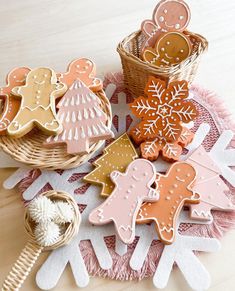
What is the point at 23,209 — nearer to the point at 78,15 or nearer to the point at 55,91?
the point at 55,91

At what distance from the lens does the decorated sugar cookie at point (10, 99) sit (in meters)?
0.89

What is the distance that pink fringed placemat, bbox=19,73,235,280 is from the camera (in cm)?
81

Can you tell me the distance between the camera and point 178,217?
865 millimetres

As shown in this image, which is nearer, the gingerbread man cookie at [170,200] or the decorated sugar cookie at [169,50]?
the gingerbread man cookie at [170,200]

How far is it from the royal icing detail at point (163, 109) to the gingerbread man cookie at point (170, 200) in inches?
3.5

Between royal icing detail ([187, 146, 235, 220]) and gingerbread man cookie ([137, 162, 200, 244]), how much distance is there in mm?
24

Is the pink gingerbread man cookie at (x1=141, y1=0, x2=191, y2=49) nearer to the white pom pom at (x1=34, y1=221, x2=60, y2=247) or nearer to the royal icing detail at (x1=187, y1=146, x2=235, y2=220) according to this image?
the royal icing detail at (x1=187, y1=146, x2=235, y2=220)

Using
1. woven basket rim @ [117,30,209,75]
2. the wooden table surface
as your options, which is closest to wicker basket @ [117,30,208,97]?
woven basket rim @ [117,30,209,75]

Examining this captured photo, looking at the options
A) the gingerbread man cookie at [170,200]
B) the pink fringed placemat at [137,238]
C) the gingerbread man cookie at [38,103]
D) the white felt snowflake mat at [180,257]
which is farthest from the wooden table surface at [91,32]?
the white felt snowflake mat at [180,257]

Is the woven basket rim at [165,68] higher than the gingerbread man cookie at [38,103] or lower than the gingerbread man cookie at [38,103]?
higher

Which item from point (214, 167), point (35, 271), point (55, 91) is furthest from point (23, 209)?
point (214, 167)

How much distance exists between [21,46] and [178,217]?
0.70 m

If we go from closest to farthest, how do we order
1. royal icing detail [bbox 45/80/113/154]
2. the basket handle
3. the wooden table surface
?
the basket handle < royal icing detail [bbox 45/80/113/154] < the wooden table surface

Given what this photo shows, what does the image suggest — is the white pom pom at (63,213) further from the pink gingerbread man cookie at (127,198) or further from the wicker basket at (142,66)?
the wicker basket at (142,66)
